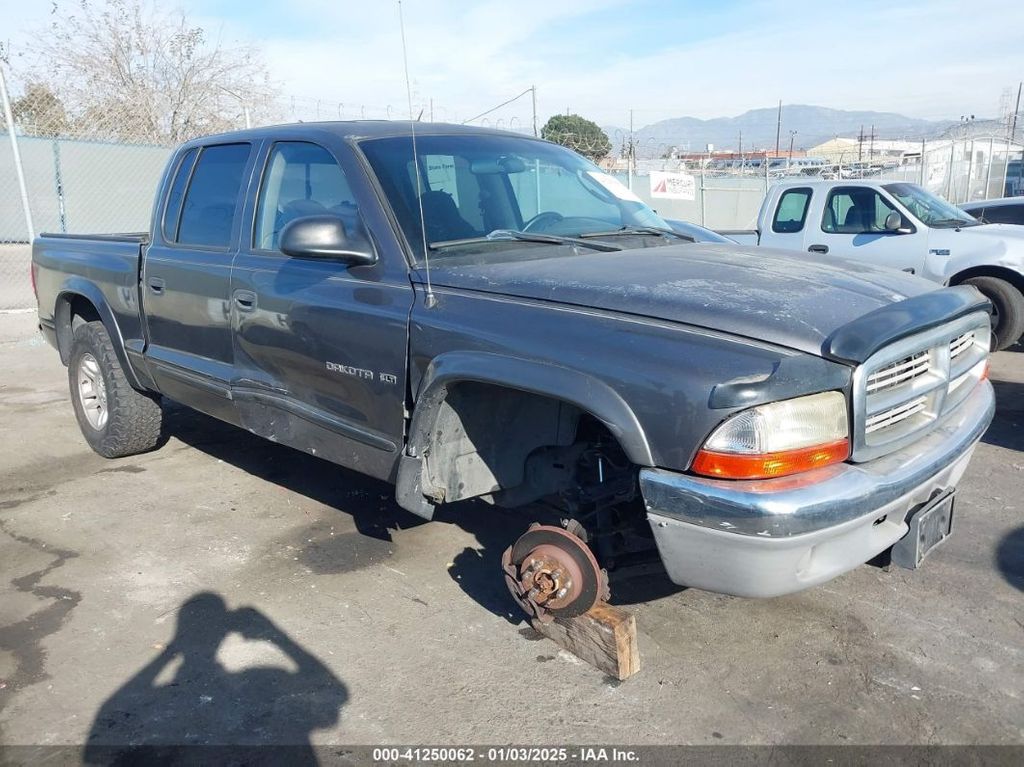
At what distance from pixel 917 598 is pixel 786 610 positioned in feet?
1.90

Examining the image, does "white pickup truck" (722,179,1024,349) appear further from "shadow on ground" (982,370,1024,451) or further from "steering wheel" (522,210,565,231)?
"steering wheel" (522,210,565,231)

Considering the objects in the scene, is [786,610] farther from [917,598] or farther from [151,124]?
[151,124]

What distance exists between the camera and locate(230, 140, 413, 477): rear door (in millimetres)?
3283

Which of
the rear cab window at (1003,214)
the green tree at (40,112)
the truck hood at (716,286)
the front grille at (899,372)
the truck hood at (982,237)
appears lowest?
the truck hood at (982,237)

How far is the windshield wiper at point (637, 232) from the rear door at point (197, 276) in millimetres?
1709

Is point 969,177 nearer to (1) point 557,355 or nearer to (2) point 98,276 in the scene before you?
(2) point 98,276

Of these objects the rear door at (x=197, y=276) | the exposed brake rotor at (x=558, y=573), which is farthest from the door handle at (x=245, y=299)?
the exposed brake rotor at (x=558, y=573)

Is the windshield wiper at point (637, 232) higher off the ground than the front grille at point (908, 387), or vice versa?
the windshield wiper at point (637, 232)

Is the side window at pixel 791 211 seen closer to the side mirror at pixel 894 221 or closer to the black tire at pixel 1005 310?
the side mirror at pixel 894 221

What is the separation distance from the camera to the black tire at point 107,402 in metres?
5.23

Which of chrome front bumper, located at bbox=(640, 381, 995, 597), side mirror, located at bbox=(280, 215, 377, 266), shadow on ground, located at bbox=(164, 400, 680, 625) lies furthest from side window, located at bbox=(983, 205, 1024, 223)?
side mirror, located at bbox=(280, 215, 377, 266)

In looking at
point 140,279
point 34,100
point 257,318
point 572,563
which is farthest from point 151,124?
point 572,563

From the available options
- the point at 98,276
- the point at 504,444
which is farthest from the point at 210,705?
the point at 98,276

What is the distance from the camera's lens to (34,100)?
1688cm
